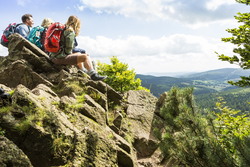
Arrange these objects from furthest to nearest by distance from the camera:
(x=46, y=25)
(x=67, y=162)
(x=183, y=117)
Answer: (x=46, y=25) → (x=183, y=117) → (x=67, y=162)

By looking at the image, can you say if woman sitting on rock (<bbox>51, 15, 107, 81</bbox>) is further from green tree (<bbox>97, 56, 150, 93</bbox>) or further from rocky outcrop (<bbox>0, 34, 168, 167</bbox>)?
green tree (<bbox>97, 56, 150, 93</bbox>)

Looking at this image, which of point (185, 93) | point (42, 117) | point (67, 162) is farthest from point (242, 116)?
point (42, 117)

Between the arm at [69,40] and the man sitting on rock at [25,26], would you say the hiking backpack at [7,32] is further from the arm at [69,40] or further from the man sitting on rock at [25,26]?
the arm at [69,40]

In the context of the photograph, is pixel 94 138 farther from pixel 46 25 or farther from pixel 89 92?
pixel 46 25

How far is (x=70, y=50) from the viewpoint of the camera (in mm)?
8477

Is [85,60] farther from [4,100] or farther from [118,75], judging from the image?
[118,75]

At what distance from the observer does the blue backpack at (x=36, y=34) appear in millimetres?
10719

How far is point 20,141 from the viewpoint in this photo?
13.3 feet

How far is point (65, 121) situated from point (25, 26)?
30.4 feet

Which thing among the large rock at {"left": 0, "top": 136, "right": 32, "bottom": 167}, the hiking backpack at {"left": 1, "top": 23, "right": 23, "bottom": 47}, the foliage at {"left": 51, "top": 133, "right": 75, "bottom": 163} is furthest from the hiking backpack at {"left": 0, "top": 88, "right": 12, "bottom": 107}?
the hiking backpack at {"left": 1, "top": 23, "right": 23, "bottom": 47}

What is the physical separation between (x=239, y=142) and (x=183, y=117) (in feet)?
7.57

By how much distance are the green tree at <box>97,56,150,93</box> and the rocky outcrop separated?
10.5 metres

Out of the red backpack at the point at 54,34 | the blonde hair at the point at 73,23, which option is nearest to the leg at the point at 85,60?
the red backpack at the point at 54,34

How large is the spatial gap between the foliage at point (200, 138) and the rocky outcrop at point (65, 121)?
209cm
